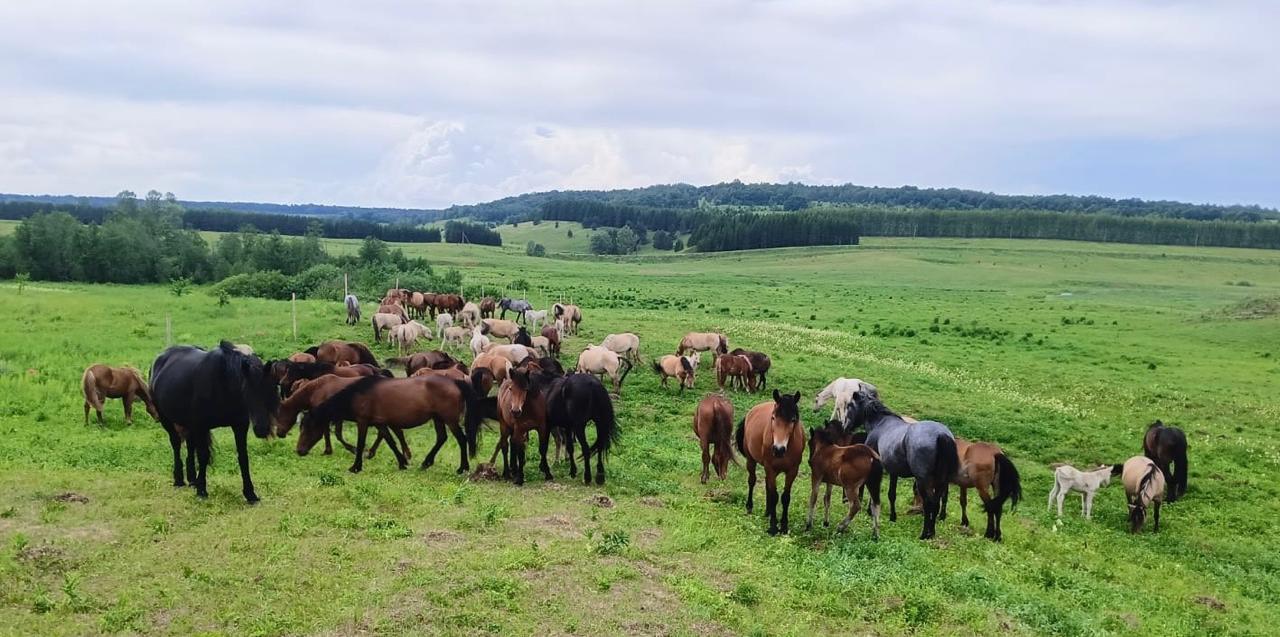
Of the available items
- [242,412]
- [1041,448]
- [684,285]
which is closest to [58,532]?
→ [242,412]

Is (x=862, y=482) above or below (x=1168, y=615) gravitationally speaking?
above

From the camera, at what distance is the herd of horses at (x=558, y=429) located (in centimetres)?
1046

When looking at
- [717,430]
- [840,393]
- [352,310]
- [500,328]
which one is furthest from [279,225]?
[717,430]

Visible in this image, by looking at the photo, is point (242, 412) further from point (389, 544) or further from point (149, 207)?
point (149, 207)

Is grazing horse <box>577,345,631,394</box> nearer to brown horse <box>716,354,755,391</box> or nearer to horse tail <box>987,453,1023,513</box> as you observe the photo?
brown horse <box>716,354,755,391</box>

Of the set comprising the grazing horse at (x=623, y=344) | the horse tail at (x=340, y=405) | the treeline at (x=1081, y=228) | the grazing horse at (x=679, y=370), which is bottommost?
the grazing horse at (x=679, y=370)

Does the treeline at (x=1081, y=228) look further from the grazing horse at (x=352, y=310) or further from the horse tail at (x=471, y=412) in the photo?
the horse tail at (x=471, y=412)

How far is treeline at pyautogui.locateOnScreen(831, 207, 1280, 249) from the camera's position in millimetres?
123125

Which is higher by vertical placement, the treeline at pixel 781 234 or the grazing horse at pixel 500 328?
the treeline at pixel 781 234

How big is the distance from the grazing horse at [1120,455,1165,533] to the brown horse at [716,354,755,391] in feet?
35.0

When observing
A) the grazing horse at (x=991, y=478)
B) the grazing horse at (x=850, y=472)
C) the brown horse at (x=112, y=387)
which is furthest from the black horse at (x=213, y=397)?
the grazing horse at (x=991, y=478)

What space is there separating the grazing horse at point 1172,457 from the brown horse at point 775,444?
8.37 metres

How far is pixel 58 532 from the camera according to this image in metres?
8.88

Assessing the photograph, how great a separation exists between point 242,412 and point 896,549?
326 inches
